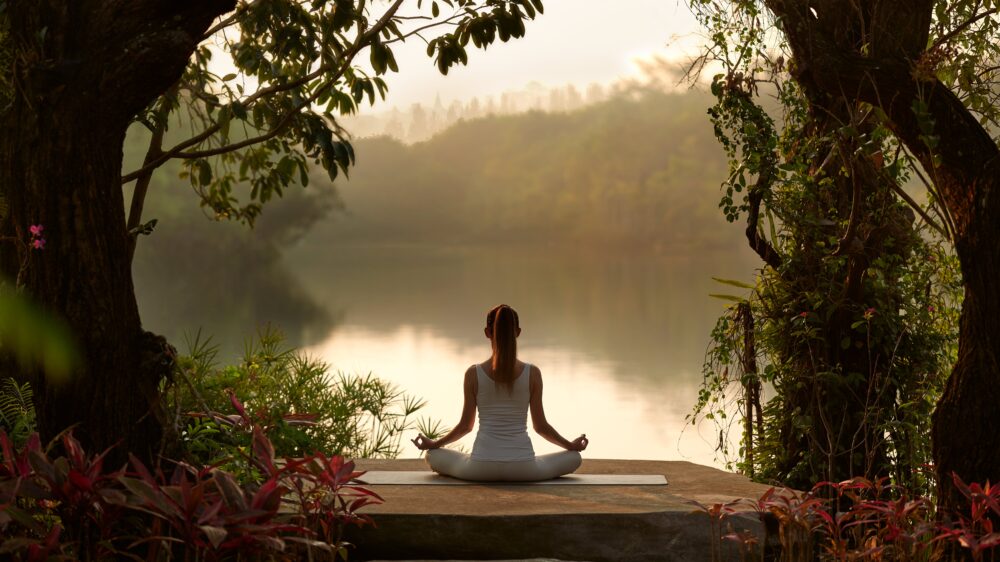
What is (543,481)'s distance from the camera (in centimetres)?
514

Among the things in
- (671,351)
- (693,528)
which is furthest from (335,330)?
(693,528)

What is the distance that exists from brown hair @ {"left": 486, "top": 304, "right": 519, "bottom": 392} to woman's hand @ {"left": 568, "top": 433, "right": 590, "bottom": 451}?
0.41 m

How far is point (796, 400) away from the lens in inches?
237

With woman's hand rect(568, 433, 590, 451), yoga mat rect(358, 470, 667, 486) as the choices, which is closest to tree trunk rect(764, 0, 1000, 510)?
yoga mat rect(358, 470, 667, 486)

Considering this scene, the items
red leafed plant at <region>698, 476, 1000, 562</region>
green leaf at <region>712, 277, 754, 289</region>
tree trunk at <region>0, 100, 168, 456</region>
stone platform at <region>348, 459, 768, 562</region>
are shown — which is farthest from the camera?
green leaf at <region>712, 277, 754, 289</region>

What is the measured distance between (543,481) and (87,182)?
8.71 feet

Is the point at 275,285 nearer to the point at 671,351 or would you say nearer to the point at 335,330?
the point at 335,330

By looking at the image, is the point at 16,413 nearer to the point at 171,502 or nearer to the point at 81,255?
the point at 81,255

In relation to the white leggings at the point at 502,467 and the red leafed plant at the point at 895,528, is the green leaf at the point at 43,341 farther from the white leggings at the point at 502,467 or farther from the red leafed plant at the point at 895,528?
the red leafed plant at the point at 895,528

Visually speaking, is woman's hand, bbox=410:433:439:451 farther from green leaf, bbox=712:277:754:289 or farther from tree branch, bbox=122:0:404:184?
green leaf, bbox=712:277:754:289

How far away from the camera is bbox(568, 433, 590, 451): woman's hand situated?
16.6 feet

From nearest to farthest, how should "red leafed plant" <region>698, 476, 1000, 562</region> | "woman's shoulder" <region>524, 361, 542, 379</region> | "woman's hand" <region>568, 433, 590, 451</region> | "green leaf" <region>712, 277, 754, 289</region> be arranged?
"red leafed plant" <region>698, 476, 1000, 562</region>, "woman's hand" <region>568, 433, 590, 451</region>, "woman's shoulder" <region>524, 361, 542, 379</region>, "green leaf" <region>712, 277, 754, 289</region>

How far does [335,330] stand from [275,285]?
28.7 ft

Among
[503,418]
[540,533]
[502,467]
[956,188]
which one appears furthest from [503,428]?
[956,188]
